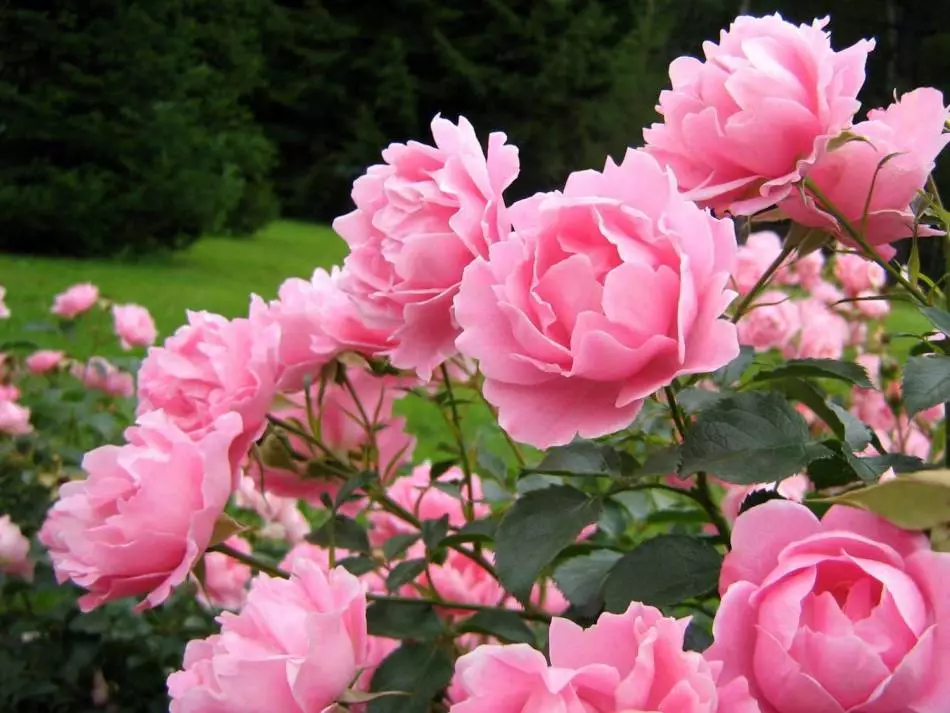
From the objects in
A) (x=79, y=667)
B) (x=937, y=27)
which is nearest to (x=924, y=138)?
(x=79, y=667)

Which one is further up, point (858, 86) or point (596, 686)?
point (858, 86)

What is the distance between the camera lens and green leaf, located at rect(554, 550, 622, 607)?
508 millimetres

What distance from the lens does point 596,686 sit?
0.31m

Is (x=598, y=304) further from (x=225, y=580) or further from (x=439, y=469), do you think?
(x=225, y=580)

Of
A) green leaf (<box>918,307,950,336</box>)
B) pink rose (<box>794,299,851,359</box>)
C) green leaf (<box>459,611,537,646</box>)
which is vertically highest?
green leaf (<box>918,307,950,336</box>)

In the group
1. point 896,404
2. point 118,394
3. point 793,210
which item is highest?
point 793,210

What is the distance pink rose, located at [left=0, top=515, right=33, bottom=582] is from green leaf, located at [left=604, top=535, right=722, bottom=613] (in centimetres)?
91

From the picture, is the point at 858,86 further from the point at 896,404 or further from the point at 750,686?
the point at 896,404

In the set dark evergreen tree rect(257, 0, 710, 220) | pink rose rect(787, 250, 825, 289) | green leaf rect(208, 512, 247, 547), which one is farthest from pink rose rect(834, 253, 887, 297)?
dark evergreen tree rect(257, 0, 710, 220)

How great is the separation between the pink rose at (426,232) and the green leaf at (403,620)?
15 cm

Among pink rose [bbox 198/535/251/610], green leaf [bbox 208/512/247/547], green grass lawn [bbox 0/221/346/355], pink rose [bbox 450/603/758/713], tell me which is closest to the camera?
pink rose [bbox 450/603/758/713]

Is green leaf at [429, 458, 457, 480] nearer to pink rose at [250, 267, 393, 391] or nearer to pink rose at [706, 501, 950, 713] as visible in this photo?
pink rose at [250, 267, 393, 391]

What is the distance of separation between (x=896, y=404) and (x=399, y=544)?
0.57 metres

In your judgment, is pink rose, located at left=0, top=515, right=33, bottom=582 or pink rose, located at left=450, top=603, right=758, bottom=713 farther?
pink rose, located at left=0, top=515, right=33, bottom=582
